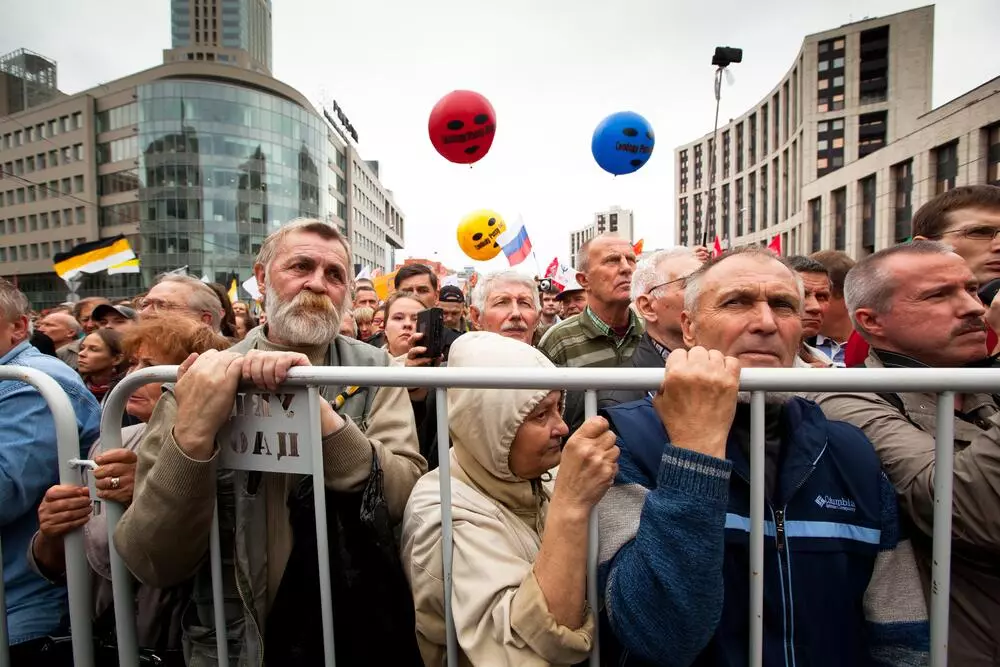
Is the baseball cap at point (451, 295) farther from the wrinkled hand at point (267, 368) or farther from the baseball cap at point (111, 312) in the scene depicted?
the wrinkled hand at point (267, 368)

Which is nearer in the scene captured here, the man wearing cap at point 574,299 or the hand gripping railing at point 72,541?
the hand gripping railing at point 72,541

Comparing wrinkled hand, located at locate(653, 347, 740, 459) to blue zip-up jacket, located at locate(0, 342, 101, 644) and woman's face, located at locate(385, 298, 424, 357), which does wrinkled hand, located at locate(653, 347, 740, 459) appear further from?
woman's face, located at locate(385, 298, 424, 357)

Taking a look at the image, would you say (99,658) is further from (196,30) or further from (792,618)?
(196,30)

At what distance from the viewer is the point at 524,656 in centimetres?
107

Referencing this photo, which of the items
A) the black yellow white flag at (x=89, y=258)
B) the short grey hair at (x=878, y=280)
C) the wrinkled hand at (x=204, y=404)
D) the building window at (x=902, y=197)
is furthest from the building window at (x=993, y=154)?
the black yellow white flag at (x=89, y=258)

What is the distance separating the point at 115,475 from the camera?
4.88 ft

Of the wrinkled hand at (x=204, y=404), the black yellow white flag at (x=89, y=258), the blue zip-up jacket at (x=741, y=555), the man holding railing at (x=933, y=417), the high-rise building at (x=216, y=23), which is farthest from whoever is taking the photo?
the high-rise building at (x=216, y=23)

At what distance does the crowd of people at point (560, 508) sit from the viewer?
42.5 inches

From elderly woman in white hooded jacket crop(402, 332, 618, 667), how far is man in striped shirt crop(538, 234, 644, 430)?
1.98m

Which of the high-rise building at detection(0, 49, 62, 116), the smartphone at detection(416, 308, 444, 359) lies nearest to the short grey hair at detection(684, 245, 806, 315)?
the smartphone at detection(416, 308, 444, 359)

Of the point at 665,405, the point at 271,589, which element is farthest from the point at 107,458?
the point at 665,405

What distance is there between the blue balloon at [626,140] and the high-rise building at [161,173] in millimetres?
40172

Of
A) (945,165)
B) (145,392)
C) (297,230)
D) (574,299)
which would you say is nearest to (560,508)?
(297,230)

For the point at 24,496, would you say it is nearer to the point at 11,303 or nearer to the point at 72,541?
the point at 72,541
